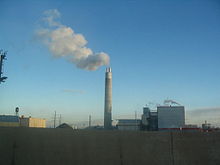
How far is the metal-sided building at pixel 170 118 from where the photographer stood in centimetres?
4747

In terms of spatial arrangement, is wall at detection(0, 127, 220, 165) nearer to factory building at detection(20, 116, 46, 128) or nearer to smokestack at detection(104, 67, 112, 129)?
factory building at detection(20, 116, 46, 128)

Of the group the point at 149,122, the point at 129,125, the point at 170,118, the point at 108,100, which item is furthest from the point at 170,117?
the point at 108,100

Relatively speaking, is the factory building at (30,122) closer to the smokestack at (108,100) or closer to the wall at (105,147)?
the smokestack at (108,100)

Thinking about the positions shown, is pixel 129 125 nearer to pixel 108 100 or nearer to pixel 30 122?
pixel 108 100

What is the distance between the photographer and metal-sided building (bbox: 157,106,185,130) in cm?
4747

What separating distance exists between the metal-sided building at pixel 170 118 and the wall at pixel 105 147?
3676 cm

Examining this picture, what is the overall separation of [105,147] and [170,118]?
38.7m

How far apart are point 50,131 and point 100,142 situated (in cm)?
252

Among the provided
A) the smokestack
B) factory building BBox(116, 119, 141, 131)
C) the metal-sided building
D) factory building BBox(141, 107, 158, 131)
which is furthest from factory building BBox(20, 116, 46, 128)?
the metal-sided building

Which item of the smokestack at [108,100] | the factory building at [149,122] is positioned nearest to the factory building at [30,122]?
the smokestack at [108,100]

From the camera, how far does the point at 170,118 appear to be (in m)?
47.6

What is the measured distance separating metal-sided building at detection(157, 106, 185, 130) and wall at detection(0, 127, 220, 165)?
36760 mm

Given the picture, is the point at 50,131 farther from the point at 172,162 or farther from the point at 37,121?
the point at 37,121

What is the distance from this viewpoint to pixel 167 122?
156 feet
